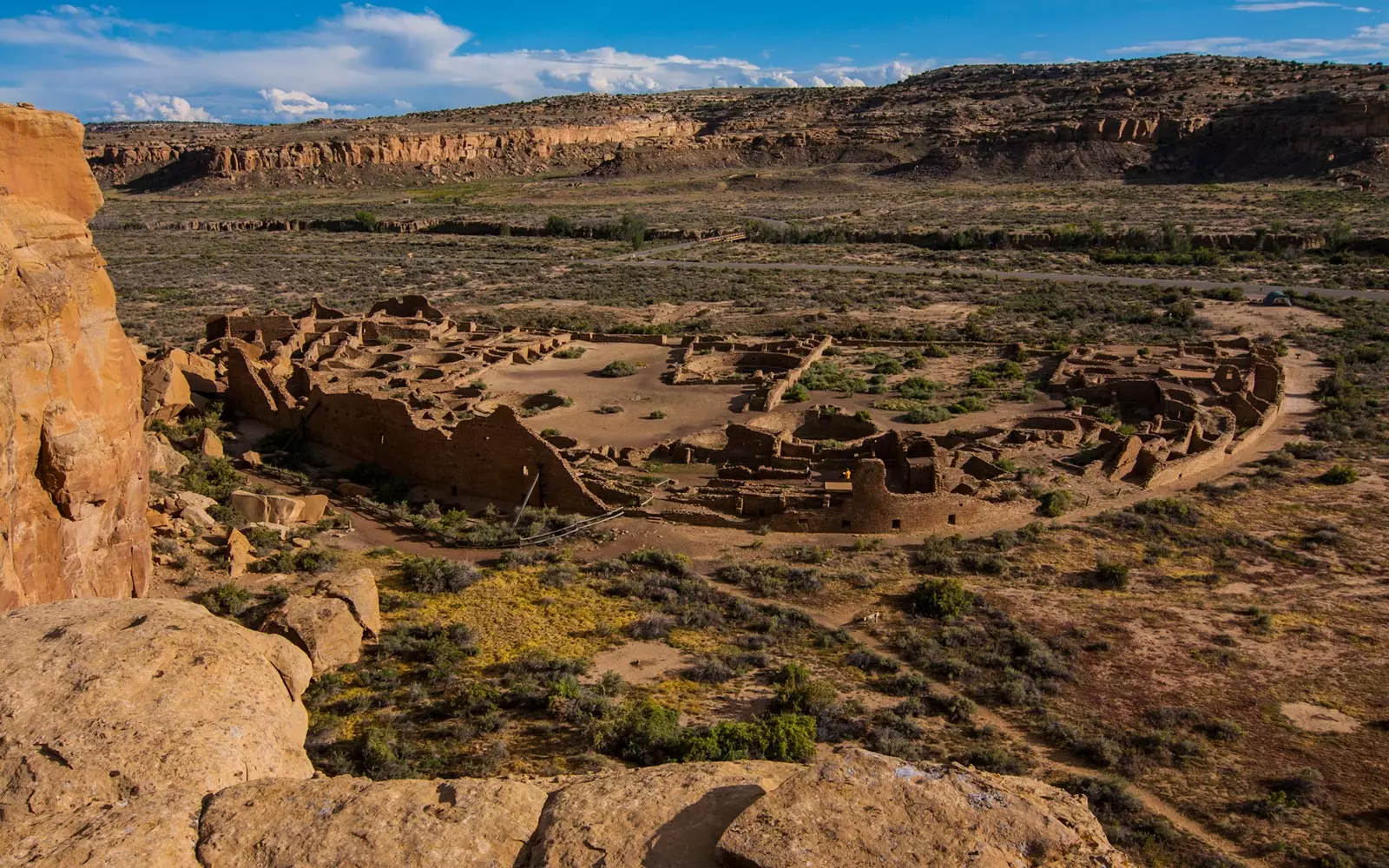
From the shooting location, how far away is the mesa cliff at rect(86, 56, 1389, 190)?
4136 inches

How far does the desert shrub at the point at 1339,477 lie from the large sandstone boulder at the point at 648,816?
21.9m

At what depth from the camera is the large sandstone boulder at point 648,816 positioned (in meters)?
7.26

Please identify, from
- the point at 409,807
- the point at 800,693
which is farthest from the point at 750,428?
the point at 409,807

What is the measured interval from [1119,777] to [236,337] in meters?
32.5

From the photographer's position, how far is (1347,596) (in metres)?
18.2

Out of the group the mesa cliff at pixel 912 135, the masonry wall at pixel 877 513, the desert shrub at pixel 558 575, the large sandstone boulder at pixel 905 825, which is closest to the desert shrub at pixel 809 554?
the masonry wall at pixel 877 513

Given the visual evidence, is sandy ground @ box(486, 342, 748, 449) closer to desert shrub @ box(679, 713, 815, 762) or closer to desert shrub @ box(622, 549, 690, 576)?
desert shrub @ box(622, 549, 690, 576)

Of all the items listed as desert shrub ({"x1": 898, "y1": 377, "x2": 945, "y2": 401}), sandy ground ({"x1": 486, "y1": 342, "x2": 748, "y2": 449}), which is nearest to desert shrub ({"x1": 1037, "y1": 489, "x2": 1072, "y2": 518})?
sandy ground ({"x1": 486, "y1": 342, "x2": 748, "y2": 449})

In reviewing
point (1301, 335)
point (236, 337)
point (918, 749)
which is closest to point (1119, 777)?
point (918, 749)

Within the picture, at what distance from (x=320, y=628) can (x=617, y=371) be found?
74.7ft

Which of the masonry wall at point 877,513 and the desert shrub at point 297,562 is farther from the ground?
the masonry wall at point 877,513

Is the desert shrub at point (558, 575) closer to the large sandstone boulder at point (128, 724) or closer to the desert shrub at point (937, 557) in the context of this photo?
the desert shrub at point (937, 557)

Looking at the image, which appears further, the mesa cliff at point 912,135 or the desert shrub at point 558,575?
the mesa cliff at point 912,135

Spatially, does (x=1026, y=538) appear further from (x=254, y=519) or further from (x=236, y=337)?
(x=236, y=337)
